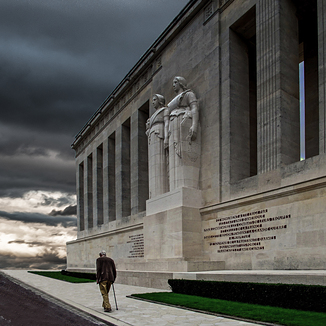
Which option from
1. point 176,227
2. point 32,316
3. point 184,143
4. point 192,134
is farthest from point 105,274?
point 192,134

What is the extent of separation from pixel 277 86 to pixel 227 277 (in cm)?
818

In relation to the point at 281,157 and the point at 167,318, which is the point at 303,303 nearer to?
the point at 167,318

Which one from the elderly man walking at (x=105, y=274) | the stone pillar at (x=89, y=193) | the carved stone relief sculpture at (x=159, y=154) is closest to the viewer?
the elderly man walking at (x=105, y=274)

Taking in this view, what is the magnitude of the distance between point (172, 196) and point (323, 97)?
28.8ft

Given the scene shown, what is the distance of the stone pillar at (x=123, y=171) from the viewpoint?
32.1 metres

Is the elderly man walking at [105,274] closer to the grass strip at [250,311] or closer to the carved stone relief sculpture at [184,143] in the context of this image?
the grass strip at [250,311]

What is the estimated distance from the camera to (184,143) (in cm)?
2012

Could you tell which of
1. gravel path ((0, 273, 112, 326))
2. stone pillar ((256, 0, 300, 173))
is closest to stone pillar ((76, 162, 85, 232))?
stone pillar ((256, 0, 300, 173))

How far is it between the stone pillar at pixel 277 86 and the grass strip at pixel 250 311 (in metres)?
6.79

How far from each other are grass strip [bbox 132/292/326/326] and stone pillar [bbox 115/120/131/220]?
19.6 m

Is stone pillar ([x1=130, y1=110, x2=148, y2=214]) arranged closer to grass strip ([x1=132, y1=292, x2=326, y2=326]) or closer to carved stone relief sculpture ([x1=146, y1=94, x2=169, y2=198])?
carved stone relief sculpture ([x1=146, y1=94, x2=169, y2=198])

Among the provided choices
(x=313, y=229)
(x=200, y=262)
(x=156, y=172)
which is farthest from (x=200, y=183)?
(x=313, y=229)

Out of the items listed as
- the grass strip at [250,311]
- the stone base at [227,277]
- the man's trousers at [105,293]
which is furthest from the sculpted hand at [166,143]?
the man's trousers at [105,293]

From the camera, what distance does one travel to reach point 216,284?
1217 centimetres
